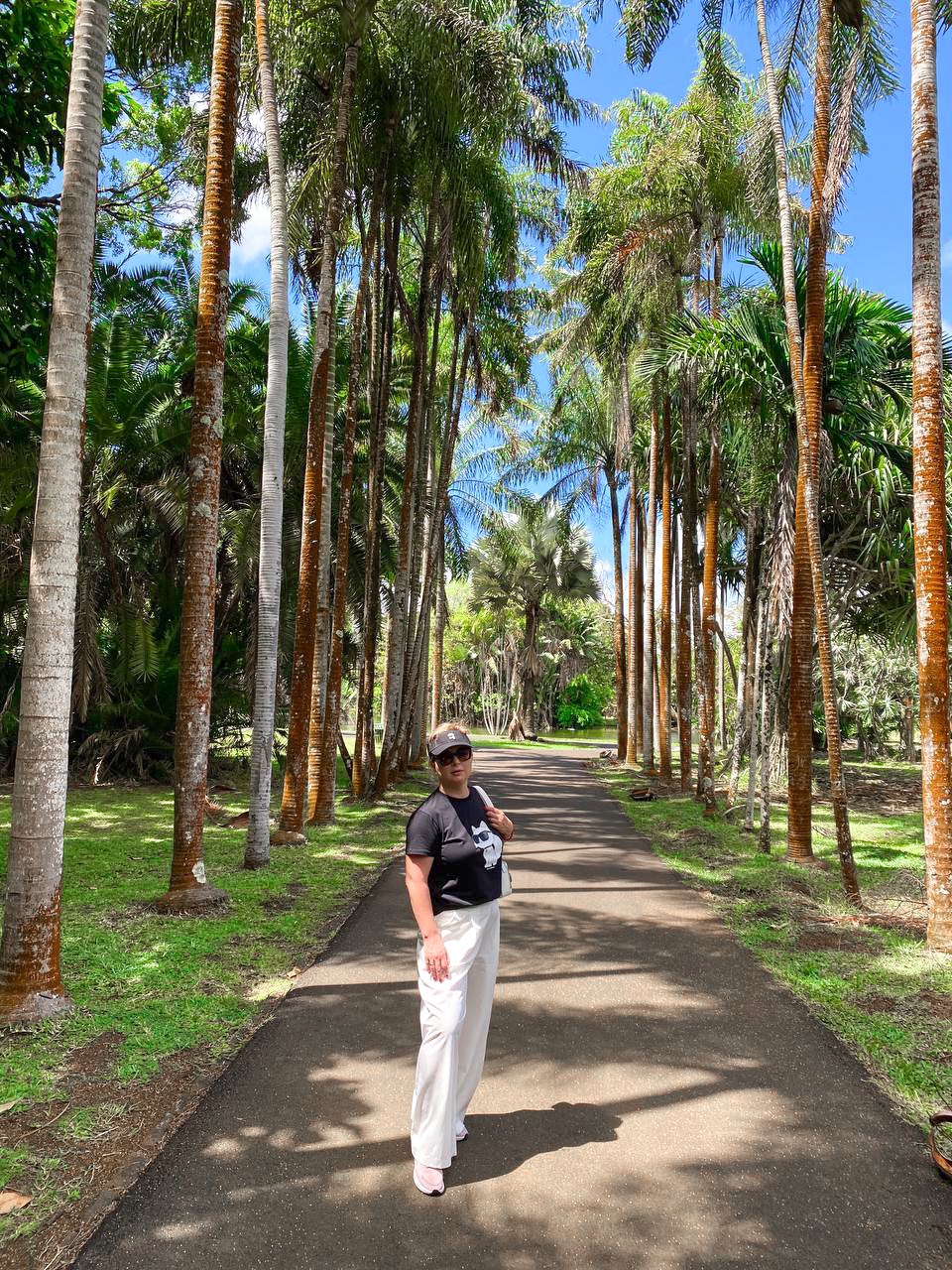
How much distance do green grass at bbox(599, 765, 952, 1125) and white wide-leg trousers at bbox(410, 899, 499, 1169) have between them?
2136 millimetres

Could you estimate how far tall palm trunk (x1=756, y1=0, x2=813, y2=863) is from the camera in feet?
30.5

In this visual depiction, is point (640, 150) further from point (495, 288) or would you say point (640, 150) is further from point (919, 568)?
point (919, 568)

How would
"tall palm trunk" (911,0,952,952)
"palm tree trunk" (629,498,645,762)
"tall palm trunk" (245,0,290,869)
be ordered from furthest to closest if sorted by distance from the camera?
"palm tree trunk" (629,498,645,762), "tall palm trunk" (245,0,290,869), "tall palm trunk" (911,0,952,952)

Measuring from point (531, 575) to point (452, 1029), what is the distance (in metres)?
40.6

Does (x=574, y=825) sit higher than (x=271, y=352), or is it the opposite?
(x=271, y=352)

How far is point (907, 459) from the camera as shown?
520 inches

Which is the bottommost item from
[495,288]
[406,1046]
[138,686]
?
[406,1046]

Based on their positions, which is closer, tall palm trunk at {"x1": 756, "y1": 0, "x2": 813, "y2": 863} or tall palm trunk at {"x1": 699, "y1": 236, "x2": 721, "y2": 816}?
tall palm trunk at {"x1": 756, "y1": 0, "x2": 813, "y2": 863}

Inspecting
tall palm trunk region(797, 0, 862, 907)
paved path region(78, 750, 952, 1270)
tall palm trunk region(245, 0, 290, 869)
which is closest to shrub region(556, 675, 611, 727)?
tall palm trunk region(245, 0, 290, 869)

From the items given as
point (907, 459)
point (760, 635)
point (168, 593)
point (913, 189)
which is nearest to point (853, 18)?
point (913, 189)

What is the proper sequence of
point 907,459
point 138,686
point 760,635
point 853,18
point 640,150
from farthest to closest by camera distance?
1. point 138,686
2. point 640,150
3. point 907,459
4. point 760,635
5. point 853,18

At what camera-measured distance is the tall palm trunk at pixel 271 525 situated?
9.46 m

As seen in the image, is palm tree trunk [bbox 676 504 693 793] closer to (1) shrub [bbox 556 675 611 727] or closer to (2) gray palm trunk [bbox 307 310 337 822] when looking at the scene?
(2) gray palm trunk [bbox 307 310 337 822]

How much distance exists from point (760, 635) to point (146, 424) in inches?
473
